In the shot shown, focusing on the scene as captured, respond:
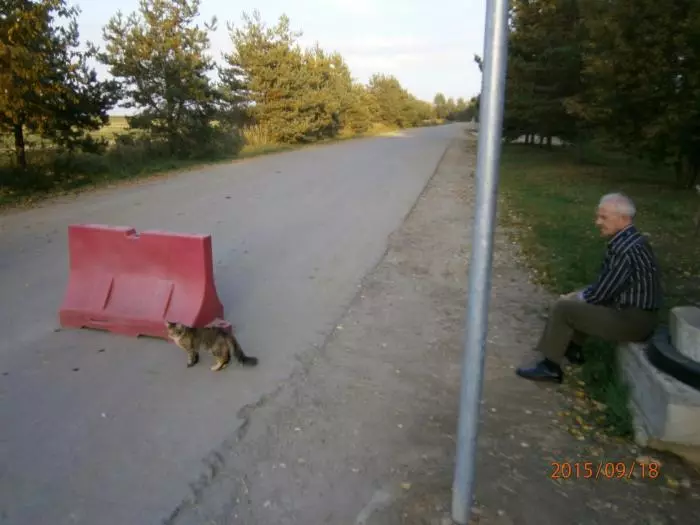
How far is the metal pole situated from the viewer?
2.29 m

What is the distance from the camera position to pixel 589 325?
4188 mm

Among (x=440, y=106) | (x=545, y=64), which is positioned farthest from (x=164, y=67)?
(x=440, y=106)

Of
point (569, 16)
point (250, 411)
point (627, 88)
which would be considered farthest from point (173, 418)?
point (569, 16)

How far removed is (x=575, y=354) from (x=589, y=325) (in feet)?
2.19

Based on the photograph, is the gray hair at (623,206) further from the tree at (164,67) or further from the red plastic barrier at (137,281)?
the tree at (164,67)

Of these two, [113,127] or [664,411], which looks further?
[113,127]

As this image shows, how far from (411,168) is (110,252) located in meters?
16.6

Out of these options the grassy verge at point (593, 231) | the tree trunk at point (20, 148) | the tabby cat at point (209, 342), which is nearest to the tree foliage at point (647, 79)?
the grassy verge at point (593, 231)

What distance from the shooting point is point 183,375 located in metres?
A: 4.45

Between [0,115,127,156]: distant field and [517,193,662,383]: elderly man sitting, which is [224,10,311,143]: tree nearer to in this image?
[0,115,127,156]: distant field

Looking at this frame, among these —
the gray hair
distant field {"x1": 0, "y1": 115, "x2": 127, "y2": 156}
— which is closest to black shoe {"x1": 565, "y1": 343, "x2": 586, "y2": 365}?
the gray hair

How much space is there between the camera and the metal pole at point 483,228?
2289 mm

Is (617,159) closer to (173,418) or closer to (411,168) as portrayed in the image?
(411,168)

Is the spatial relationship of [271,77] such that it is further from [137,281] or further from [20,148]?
[137,281]
